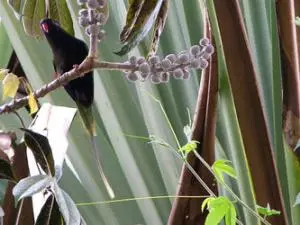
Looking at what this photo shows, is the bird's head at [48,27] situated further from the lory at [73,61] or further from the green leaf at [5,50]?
the green leaf at [5,50]

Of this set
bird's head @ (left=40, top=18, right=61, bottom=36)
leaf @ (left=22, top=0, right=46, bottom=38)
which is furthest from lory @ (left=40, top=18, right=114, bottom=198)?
leaf @ (left=22, top=0, right=46, bottom=38)

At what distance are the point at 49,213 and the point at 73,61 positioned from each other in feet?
0.34

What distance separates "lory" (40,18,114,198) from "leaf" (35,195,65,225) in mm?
44

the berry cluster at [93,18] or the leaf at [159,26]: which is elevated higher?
the berry cluster at [93,18]

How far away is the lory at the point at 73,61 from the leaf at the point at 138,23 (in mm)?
47

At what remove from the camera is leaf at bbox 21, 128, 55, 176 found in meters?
0.34

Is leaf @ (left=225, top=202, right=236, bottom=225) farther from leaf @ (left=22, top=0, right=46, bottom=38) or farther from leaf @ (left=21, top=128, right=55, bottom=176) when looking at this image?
leaf @ (left=22, top=0, right=46, bottom=38)

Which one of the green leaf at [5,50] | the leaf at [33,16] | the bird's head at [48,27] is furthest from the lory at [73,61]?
the green leaf at [5,50]

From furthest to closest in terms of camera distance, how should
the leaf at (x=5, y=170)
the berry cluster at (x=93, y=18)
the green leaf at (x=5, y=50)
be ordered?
1. the green leaf at (x=5, y=50)
2. the leaf at (x=5, y=170)
3. the berry cluster at (x=93, y=18)

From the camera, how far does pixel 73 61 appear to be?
37cm

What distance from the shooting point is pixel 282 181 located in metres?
0.51

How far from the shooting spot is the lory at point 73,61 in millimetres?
362

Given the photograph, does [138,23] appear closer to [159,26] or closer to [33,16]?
[159,26]

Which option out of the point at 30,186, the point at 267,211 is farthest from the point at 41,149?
the point at 267,211
